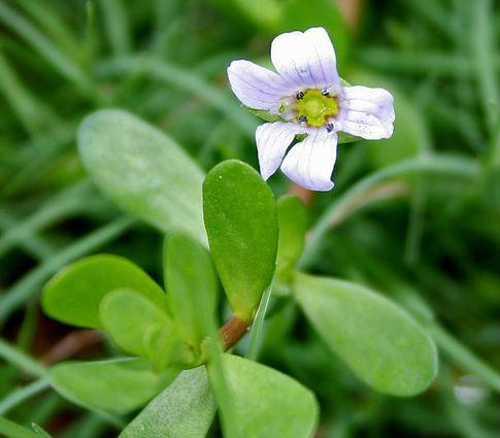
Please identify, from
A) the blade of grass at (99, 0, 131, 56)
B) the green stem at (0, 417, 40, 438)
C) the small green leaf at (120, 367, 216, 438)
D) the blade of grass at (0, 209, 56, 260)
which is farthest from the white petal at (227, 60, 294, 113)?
the blade of grass at (99, 0, 131, 56)

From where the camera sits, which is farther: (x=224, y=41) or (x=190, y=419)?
(x=224, y=41)

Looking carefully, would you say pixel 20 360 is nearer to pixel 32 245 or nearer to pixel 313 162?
pixel 32 245

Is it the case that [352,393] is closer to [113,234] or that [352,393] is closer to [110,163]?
[113,234]

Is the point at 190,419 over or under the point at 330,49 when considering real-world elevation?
under

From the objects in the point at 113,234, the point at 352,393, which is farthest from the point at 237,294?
the point at 352,393

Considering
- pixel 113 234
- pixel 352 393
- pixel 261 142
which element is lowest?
pixel 352 393

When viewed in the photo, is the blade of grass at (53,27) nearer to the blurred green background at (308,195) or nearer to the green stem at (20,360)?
the blurred green background at (308,195)

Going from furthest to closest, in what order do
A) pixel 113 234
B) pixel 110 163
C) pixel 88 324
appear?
pixel 113 234
pixel 110 163
pixel 88 324
